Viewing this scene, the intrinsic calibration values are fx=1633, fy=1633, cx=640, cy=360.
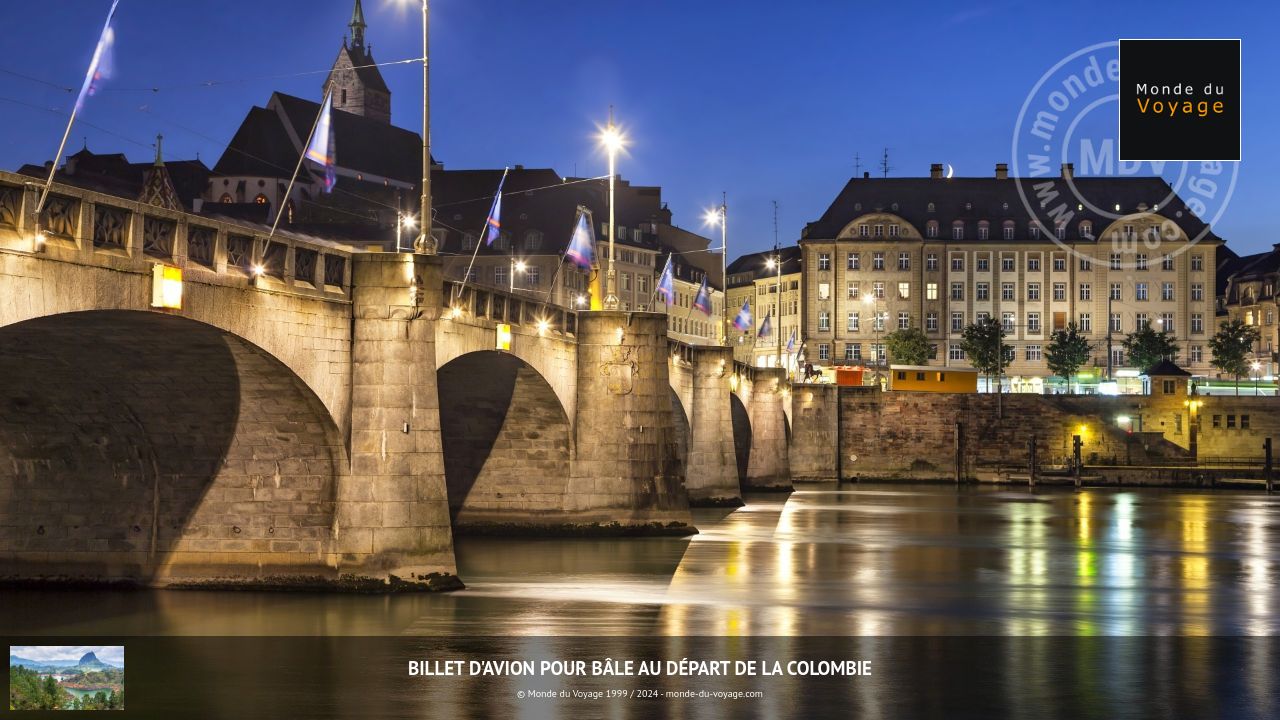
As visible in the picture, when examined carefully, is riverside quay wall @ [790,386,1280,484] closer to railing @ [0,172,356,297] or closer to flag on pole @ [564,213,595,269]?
flag on pole @ [564,213,595,269]

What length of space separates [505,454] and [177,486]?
18780 millimetres

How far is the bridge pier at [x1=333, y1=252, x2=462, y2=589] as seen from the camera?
109 feet

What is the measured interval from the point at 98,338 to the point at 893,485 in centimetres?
8653

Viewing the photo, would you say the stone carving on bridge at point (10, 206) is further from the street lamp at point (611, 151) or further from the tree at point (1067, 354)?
the tree at point (1067, 354)

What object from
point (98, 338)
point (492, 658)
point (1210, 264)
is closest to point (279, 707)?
point (492, 658)

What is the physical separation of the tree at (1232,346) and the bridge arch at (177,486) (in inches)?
4729

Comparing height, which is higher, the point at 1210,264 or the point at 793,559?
the point at 1210,264

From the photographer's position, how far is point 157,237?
2725 centimetres

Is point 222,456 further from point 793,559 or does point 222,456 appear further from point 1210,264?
point 1210,264

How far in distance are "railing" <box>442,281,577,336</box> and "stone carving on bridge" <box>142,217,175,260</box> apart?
36.6 feet

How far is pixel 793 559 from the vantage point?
4878 centimetres

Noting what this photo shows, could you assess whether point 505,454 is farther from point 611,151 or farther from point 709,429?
point 709,429

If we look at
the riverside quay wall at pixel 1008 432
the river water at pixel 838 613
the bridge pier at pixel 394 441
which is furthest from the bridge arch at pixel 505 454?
the riverside quay wall at pixel 1008 432

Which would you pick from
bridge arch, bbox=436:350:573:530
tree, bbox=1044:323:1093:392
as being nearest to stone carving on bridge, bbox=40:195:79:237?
bridge arch, bbox=436:350:573:530
